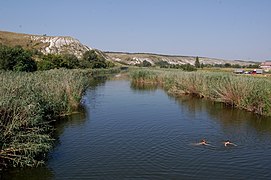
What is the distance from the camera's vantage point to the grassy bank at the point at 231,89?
22089 millimetres

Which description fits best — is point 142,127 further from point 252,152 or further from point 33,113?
point 33,113

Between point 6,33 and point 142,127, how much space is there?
121m

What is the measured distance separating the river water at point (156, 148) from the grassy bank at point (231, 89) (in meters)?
1.25

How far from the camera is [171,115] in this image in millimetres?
22281

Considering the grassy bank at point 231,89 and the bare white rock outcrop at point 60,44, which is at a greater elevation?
the bare white rock outcrop at point 60,44

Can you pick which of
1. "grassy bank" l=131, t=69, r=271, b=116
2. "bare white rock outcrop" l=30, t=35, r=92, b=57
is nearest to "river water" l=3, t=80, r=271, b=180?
"grassy bank" l=131, t=69, r=271, b=116

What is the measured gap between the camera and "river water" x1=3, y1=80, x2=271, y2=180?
10820 millimetres

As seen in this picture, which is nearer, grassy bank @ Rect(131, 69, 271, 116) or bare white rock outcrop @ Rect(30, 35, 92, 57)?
grassy bank @ Rect(131, 69, 271, 116)

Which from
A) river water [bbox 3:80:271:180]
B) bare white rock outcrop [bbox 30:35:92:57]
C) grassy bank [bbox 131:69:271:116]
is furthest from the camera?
bare white rock outcrop [bbox 30:35:92:57]

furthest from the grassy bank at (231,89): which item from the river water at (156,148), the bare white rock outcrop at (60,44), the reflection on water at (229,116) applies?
the bare white rock outcrop at (60,44)

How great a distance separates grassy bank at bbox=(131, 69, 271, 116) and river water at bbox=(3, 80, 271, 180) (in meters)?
1.25

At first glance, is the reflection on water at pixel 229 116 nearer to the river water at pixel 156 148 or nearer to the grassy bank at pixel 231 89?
the river water at pixel 156 148

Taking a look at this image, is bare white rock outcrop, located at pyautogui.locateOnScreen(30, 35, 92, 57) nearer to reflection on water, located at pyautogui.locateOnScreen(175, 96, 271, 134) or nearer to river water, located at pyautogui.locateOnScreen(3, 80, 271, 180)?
reflection on water, located at pyautogui.locateOnScreen(175, 96, 271, 134)

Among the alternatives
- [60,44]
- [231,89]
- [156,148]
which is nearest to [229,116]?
[231,89]
